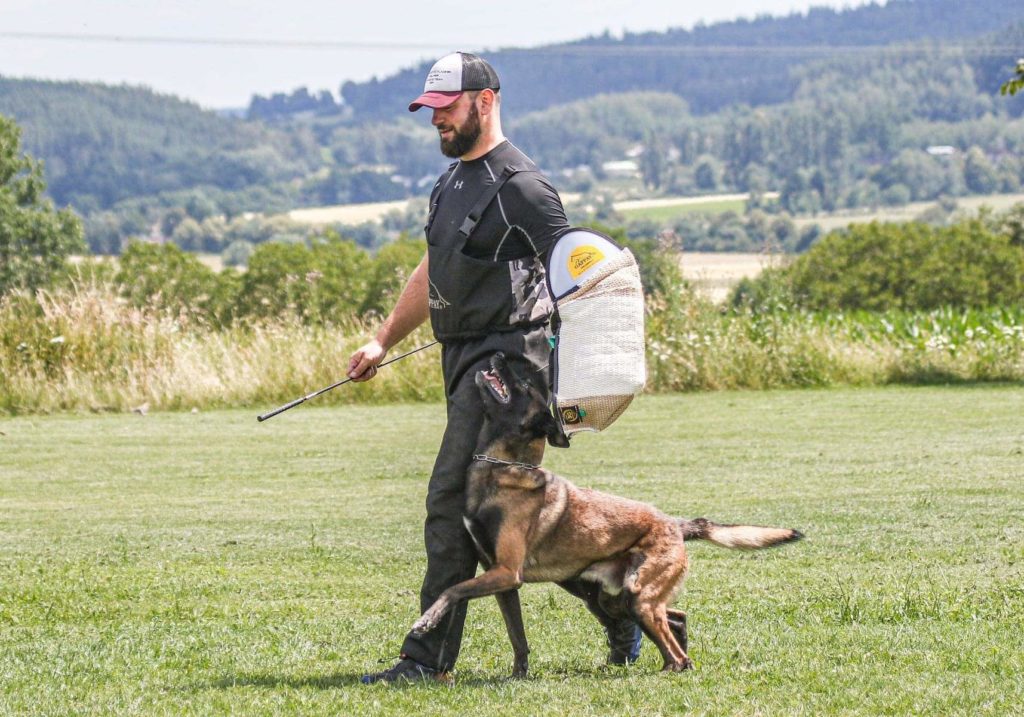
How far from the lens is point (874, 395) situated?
17859 millimetres

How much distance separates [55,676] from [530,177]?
254cm

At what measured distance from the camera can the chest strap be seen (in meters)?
4.85

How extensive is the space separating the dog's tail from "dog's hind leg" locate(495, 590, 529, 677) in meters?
0.67

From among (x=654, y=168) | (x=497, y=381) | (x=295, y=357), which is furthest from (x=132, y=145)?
(x=497, y=381)

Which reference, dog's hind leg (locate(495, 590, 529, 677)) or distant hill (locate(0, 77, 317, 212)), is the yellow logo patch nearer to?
dog's hind leg (locate(495, 590, 529, 677))

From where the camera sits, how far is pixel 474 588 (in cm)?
472

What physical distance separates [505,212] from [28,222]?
46.0 metres

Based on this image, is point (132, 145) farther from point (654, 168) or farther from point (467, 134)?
point (467, 134)

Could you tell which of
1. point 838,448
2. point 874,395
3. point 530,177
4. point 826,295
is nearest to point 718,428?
point 838,448

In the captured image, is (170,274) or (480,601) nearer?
(480,601)

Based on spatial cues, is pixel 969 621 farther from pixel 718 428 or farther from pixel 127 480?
pixel 718 428

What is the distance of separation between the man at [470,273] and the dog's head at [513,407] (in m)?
0.08

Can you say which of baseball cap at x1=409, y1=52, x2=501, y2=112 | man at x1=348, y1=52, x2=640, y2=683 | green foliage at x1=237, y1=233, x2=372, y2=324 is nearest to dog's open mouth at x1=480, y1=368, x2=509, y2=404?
man at x1=348, y1=52, x2=640, y2=683

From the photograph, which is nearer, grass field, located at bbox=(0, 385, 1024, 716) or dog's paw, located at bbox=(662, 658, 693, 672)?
grass field, located at bbox=(0, 385, 1024, 716)
